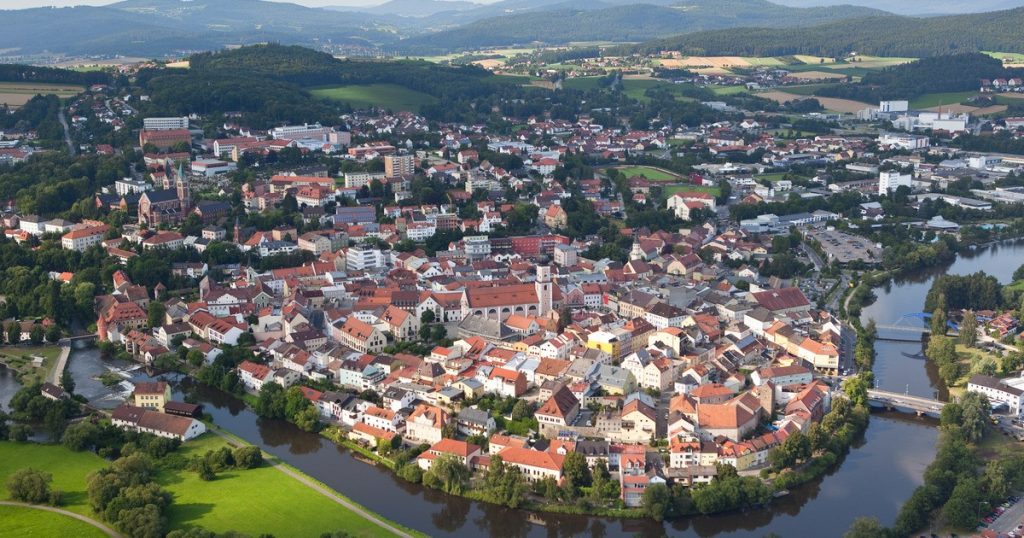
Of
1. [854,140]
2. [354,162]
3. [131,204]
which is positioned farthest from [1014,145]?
[131,204]

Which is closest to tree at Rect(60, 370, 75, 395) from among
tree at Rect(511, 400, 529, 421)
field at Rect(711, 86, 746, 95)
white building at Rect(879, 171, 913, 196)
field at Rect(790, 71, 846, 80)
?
tree at Rect(511, 400, 529, 421)

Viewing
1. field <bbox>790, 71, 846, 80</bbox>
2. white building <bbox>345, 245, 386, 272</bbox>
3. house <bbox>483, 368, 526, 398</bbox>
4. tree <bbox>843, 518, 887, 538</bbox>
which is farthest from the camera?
field <bbox>790, 71, 846, 80</bbox>

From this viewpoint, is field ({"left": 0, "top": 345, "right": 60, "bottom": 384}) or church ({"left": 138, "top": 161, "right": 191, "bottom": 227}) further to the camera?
church ({"left": 138, "top": 161, "right": 191, "bottom": 227})

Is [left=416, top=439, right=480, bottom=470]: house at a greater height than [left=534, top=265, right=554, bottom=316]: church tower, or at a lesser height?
lesser

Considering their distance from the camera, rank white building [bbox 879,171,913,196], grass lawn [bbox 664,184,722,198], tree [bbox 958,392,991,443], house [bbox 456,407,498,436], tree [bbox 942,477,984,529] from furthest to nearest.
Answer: white building [bbox 879,171,913,196], grass lawn [bbox 664,184,722,198], house [bbox 456,407,498,436], tree [bbox 958,392,991,443], tree [bbox 942,477,984,529]

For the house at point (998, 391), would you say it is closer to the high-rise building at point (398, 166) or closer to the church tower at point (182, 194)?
the church tower at point (182, 194)

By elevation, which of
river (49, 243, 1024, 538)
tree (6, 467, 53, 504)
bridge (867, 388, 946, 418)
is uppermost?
tree (6, 467, 53, 504)

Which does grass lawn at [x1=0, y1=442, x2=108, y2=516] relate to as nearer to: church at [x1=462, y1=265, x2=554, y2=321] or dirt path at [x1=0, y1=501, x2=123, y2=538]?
dirt path at [x1=0, y1=501, x2=123, y2=538]
